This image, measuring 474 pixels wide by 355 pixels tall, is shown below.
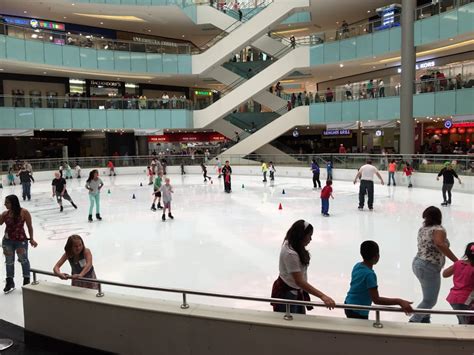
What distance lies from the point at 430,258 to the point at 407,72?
24.4 m

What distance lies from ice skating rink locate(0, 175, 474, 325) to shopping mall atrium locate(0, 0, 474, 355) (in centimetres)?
8

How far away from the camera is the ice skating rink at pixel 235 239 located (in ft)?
24.1

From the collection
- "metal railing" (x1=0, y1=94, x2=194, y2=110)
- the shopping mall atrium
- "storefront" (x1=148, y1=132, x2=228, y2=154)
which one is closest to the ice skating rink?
the shopping mall atrium

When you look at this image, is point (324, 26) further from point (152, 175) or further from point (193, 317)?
point (193, 317)

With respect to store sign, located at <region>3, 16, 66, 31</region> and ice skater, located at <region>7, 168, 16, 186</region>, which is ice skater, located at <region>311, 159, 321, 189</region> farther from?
store sign, located at <region>3, 16, 66, 31</region>

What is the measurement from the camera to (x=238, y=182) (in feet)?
88.0

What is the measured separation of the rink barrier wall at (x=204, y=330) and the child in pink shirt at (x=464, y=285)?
0.63 m

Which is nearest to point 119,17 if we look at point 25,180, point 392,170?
point 25,180

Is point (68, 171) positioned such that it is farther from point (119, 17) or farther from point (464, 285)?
point (464, 285)

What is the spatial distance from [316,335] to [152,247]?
278 inches

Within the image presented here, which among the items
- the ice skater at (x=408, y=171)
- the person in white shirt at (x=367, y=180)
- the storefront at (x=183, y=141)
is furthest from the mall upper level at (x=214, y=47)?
the person in white shirt at (x=367, y=180)

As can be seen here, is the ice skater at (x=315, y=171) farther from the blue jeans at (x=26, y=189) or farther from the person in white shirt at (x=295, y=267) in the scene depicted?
the person in white shirt at (x=295, y=267)

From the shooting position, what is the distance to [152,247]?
404 inches

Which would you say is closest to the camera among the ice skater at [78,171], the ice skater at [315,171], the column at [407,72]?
the ice skater at [315,171]
